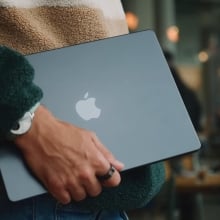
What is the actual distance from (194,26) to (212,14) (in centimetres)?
50

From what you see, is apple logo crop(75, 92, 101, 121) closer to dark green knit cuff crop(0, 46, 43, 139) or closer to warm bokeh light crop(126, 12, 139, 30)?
dark green knit cuff crop(0, 46, 43, 139)

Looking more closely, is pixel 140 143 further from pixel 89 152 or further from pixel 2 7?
pixel 2 7

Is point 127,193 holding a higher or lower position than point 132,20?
higher

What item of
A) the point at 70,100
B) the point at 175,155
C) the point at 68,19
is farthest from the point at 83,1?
the point at 175,155

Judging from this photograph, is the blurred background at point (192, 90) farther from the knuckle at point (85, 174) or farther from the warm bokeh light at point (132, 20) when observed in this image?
the knuckle at point (85, 174)

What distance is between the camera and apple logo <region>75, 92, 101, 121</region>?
750 mm

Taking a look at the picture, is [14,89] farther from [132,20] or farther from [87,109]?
[132,20]

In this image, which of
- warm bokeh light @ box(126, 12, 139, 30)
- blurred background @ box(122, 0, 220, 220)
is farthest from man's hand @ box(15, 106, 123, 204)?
warm bokeh light @ box(126, 12, 139, 30)

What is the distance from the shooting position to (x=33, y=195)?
69 cm

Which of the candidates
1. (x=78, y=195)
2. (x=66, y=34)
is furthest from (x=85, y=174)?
(x=66, y=34)

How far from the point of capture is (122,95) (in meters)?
0.77

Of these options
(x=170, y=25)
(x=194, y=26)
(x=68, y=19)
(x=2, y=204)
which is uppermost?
(x=68, y=19)

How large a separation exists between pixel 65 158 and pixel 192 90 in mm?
4060

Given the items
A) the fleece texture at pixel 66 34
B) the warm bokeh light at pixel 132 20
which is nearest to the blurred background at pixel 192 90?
the warm bokeh light at pixel 132 20
